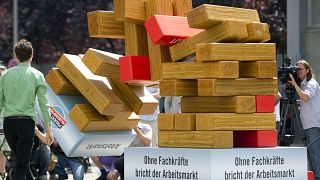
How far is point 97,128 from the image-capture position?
28.9ft

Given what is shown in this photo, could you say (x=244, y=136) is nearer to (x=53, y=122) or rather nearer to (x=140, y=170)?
(x=140, y=170)

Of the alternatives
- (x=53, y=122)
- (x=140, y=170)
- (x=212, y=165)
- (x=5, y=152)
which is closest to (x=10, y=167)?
(x=5, y=152)

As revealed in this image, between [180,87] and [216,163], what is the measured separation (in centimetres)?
73

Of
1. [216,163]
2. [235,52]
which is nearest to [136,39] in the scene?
[235,52]

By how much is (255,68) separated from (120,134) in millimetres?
2353

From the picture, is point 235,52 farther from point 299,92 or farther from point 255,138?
point 299,92

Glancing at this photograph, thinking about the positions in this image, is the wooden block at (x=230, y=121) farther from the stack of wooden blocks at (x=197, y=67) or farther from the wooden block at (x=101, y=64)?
the wooden block at (x=101, y=64)

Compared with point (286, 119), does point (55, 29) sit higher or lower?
Answer: lower

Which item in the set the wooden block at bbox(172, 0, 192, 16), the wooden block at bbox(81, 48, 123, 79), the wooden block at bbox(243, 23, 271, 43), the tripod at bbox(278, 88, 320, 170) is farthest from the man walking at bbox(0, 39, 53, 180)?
the tripod at bbox(278, 88, 320, 170)

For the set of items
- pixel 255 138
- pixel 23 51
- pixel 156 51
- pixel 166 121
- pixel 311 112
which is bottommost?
pixel 311 112

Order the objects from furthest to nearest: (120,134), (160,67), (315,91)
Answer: (315,91)
(120,134)
(160,67)

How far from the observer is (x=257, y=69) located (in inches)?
297

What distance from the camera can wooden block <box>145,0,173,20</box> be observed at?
791 cm

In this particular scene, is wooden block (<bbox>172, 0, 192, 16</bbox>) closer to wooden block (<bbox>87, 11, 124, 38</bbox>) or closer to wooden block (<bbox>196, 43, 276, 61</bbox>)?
wooden block (<bbox>87, 11, 124, 38</bbox>)
